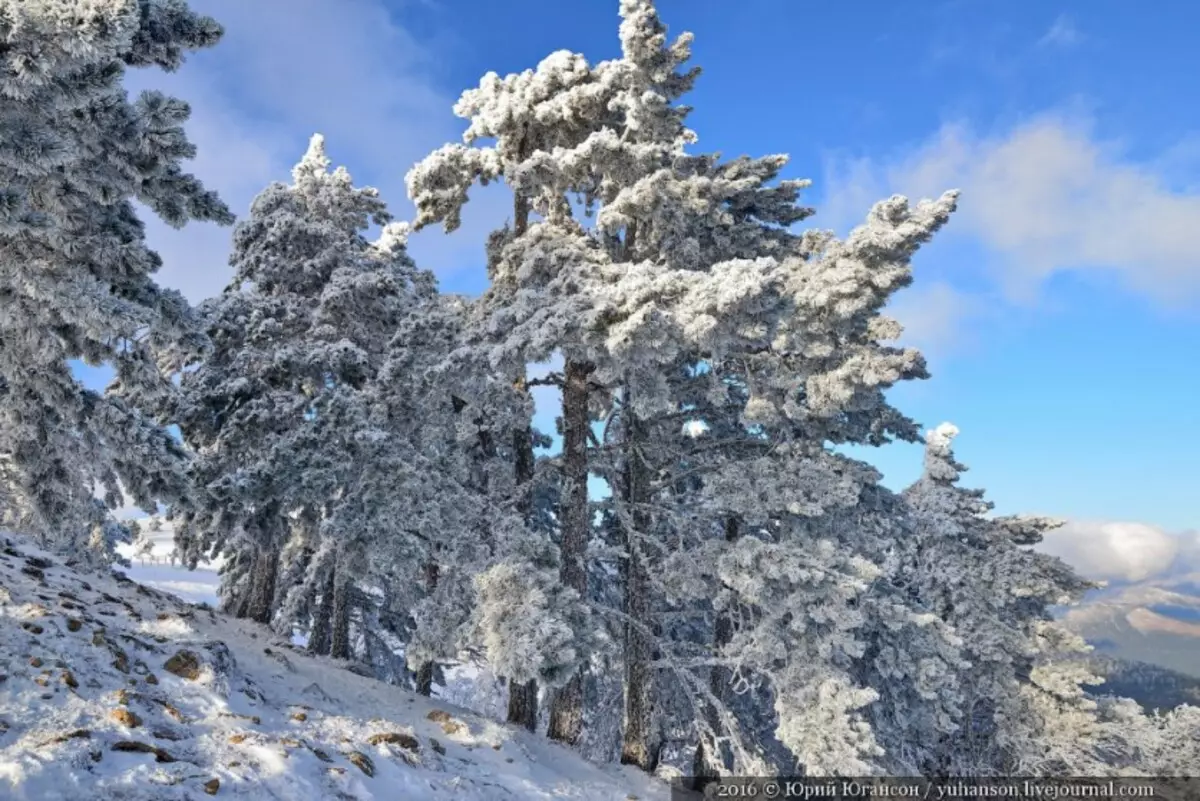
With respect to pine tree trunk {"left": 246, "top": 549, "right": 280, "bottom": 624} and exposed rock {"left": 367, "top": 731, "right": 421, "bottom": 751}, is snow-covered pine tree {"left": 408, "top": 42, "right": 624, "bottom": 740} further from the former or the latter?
Result: pine tree trunk {"left": 246, "top": 549, "right": 280, "bottom": 624}

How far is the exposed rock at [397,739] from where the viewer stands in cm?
784

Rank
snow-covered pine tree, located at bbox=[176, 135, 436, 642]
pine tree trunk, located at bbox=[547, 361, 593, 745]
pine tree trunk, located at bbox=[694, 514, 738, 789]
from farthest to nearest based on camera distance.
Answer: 1. pine tree trunk, located at bbox=[694, 514, 738, 789]
2. snow-covered pine tree, located at bbox=[176, 135, 436, 642]
3. pine tree trunk, located at bbox=[547, 361, 593, 745]

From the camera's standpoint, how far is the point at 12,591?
8688 millimetres

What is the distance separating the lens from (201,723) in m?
6.64

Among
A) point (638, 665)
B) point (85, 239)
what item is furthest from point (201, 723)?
point (638, 665)

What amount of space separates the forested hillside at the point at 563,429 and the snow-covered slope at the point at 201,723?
28 cm

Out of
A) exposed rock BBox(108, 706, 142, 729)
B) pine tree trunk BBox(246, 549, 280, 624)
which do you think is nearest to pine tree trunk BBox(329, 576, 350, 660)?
pine tree trunk BBox(246, 549, 280, 624)

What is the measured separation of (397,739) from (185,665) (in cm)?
271

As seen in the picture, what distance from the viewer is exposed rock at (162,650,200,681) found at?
7.98 meters

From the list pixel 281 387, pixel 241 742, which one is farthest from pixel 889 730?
pixel 281 387

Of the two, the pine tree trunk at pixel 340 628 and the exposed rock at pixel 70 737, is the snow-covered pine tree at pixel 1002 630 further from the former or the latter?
the exposed rock at pixel 70 737

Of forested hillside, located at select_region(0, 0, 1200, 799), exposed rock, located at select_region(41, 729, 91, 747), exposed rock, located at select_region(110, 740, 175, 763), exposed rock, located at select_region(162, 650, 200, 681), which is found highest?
forested hillside, located at select_region(0, 0, 1200, 799)

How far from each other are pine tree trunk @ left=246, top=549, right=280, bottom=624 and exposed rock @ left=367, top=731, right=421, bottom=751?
28.4 ft

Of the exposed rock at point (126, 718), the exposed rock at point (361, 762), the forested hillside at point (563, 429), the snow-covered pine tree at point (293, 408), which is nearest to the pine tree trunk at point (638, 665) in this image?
the forested hillside at point (563, 429)
